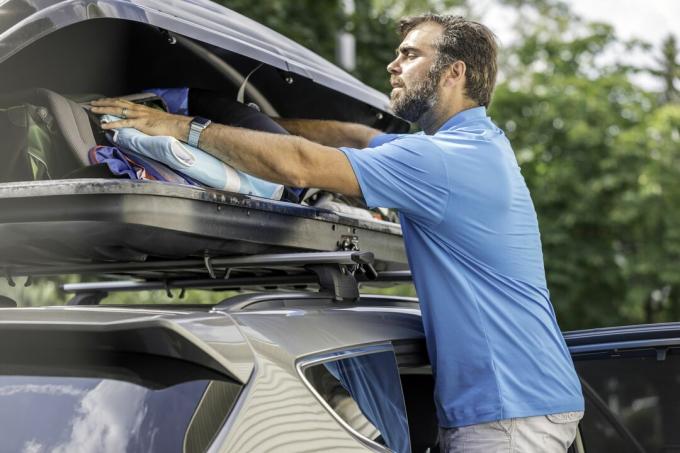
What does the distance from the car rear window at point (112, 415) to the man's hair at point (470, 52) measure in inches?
65.6

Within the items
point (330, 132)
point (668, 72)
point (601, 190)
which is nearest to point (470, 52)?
point (330, 132)

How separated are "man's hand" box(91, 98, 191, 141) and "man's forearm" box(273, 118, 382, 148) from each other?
913 mm

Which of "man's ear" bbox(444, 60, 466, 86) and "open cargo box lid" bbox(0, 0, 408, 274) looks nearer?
"open cargo box lid" bbox(0, 0, 408, 274)

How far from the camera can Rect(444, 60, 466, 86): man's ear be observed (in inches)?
133

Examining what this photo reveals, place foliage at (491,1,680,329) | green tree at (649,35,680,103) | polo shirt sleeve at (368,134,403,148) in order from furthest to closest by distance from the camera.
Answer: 1. green tree at (649,35,680,103)
2. foliage at (491,1,680,329)
3. polo shirt sleeve at (368,134,403,148)

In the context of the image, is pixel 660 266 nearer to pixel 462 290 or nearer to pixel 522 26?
pixel 462 290

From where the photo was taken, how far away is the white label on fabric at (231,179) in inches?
112

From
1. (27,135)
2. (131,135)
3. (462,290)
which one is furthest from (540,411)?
(27,135)

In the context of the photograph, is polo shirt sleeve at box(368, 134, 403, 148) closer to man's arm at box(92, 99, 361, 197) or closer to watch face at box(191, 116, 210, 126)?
man's arm at box(92, 99, 361, 197)

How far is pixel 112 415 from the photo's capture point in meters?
2.03

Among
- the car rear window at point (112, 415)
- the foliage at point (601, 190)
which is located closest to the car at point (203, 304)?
the car rear window at point (112, 415)

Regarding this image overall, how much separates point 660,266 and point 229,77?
523 inches

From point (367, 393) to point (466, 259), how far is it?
600mm

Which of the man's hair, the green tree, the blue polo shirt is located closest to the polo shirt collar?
the man's hair
